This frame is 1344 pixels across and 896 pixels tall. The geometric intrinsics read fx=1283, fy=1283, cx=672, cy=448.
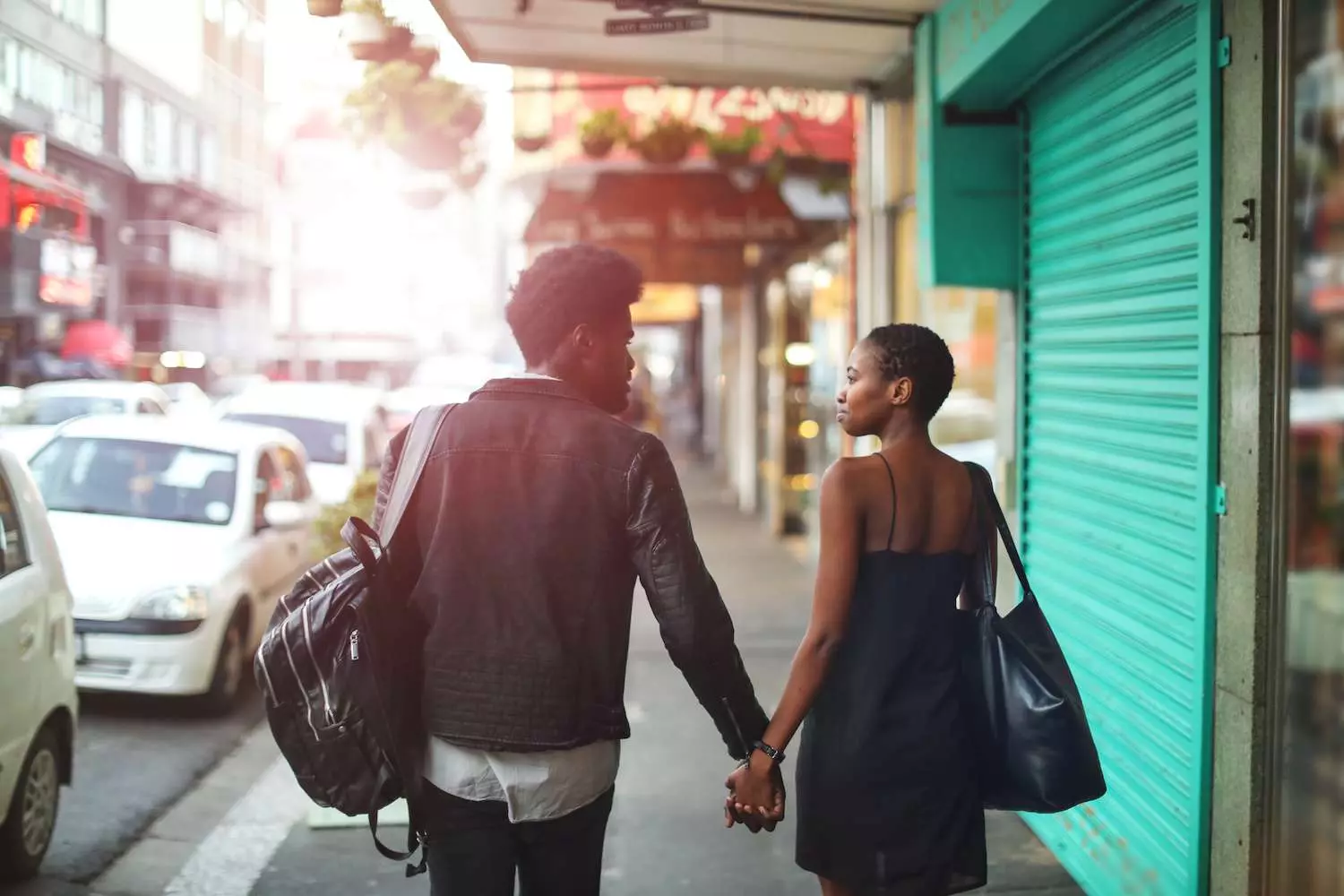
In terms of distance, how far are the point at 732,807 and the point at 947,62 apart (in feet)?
12.1

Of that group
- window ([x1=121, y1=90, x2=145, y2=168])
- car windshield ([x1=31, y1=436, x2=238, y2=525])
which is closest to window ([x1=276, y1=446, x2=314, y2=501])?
car windshield ([x1=31, y1=436, x2=238, y2=525])

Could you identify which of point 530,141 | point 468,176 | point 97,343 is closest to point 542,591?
point 97,343

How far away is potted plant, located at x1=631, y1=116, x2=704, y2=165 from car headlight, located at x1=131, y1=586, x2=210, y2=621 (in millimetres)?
4430

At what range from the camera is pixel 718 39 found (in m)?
6.55

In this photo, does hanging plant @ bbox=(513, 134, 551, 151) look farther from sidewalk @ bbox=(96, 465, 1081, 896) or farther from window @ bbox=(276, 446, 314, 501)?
sidewalk @ bbox=(96, 465, 1081, 896)

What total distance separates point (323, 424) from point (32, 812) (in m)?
8.75

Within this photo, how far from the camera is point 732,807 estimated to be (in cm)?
274

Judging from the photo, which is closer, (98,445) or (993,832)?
(993,832)

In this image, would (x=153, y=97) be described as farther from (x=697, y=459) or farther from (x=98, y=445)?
(x=697, y=459)

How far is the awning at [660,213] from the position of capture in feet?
37.9

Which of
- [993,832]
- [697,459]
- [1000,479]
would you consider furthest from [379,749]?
[697,459]

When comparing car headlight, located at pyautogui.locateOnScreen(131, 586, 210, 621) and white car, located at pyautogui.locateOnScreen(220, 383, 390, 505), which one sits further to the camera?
white car, located at pyautogui.locateOnScreen(220, 383, 390, 505)

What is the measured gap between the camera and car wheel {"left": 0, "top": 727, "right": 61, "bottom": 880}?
4.39 metres

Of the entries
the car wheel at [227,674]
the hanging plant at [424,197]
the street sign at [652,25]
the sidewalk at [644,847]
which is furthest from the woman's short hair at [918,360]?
the hanging plant at [424,197]
